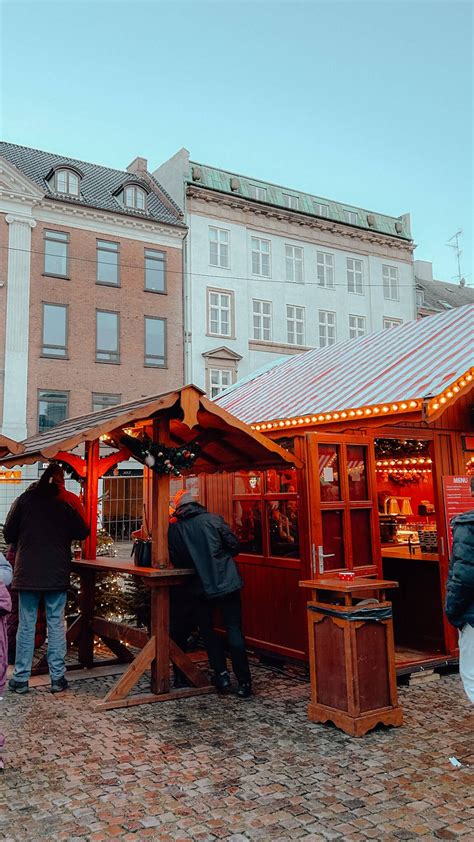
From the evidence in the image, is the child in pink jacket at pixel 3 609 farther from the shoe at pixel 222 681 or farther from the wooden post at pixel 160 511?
the shoe at pixel 222 681

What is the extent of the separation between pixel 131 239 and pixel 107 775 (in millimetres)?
24836

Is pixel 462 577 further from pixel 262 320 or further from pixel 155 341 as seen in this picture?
pixel 262 320

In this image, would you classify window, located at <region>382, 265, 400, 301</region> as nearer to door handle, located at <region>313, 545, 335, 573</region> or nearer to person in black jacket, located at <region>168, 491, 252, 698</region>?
door handle, located at <region>313, 545, 335, 573</region>

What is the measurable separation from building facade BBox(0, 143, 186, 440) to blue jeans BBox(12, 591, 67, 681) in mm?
18226

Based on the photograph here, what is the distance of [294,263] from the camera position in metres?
30.5

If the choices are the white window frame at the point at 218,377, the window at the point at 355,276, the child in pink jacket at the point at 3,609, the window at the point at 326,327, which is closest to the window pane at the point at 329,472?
the child in pink jacket at the point at 3,609

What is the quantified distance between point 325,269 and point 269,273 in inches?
133

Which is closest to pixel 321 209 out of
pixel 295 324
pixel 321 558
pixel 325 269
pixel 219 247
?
pixel 325 269

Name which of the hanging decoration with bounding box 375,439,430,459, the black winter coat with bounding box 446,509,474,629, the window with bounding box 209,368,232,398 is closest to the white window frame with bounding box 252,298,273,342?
the window with bounding box 209,368,232,398

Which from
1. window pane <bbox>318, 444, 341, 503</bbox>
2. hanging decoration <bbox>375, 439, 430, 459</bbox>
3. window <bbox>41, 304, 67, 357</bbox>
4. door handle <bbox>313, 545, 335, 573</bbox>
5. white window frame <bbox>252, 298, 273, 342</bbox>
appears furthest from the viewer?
white window frame <bbox>252, 298, 273, 342</bbox>

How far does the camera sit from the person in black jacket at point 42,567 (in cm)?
642

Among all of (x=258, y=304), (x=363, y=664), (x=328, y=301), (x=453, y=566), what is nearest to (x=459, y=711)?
(x=363, y=664)

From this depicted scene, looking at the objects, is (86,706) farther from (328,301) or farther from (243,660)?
(328,301)

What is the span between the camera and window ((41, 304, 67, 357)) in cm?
2491
